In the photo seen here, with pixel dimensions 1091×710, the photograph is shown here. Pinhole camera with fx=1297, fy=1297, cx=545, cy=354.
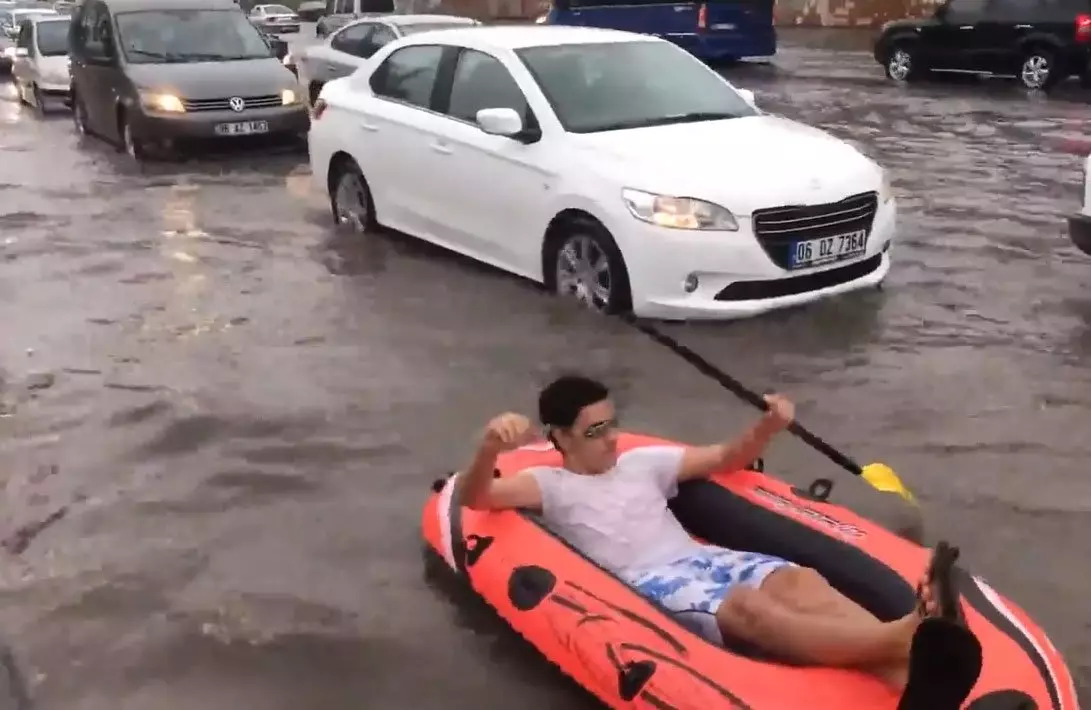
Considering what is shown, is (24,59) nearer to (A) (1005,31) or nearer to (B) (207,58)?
(B) (207,58)

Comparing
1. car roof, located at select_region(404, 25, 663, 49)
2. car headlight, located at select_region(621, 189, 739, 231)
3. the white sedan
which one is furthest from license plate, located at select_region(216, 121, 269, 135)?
car headlight, located at select_region(621, 189, 739, 231)

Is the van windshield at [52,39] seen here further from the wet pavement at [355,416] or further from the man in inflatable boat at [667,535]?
the man in inflatable boat at [667,535]

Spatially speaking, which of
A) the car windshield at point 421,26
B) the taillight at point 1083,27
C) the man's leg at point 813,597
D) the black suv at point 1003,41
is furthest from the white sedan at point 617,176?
the black suv at point 1003,41

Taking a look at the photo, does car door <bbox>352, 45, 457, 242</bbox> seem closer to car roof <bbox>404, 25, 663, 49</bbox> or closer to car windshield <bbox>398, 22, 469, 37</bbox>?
car roof <bbox>404, 25, 663, 49</bbox>

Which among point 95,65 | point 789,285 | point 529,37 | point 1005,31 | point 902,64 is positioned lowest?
point 902,64

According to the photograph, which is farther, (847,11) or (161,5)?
(847,11)

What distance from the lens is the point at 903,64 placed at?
21906 millimetres

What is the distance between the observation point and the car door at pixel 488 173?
788 centimetres

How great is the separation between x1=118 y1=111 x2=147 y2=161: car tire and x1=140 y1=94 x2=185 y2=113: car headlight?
18.0 inches

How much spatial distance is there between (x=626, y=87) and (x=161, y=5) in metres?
8.67

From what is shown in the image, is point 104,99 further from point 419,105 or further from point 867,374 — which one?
point 867,374

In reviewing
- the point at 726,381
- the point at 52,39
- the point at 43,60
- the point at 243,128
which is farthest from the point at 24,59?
the point at 726,381

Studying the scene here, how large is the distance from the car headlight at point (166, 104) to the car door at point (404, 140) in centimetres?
489

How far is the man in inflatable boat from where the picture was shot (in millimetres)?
3477
